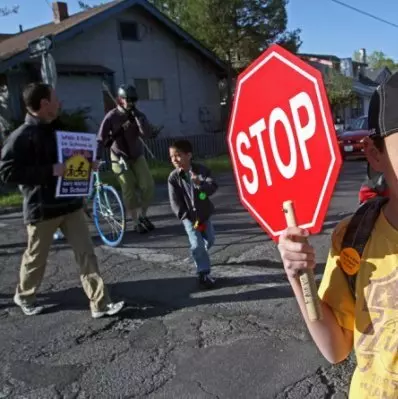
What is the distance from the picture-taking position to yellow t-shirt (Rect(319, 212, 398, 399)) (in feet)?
4.44

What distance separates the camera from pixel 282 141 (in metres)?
1.29

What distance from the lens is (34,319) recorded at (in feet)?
14.2

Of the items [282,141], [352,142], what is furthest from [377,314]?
[352,142]

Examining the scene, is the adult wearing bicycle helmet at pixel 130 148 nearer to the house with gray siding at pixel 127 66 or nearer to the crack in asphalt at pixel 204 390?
the crack in asphalt at pixel 204 390

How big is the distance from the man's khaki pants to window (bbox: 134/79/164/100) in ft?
58.7

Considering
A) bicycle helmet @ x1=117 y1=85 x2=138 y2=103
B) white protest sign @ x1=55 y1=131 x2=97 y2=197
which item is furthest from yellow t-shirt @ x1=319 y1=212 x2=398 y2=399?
bicycle helmet @ x1=117 y1=85 x2=138 y2=103

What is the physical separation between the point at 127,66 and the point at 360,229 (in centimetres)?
2077

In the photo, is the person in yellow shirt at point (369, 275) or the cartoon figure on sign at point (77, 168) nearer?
the person in yellow shirt at point (369, 275)

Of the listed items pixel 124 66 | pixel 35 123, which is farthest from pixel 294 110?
pixel 124 66

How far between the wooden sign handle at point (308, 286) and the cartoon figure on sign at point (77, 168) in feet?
10.8

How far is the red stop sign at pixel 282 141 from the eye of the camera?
3.87 feet

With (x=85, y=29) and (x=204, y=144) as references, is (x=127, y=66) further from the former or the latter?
(x=204, y=144)

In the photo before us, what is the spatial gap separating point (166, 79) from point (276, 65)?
71.9 feet

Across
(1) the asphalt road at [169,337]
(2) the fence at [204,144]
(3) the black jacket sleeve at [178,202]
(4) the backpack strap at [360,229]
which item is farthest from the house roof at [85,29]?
(4) the backpack strap at [360,229]
